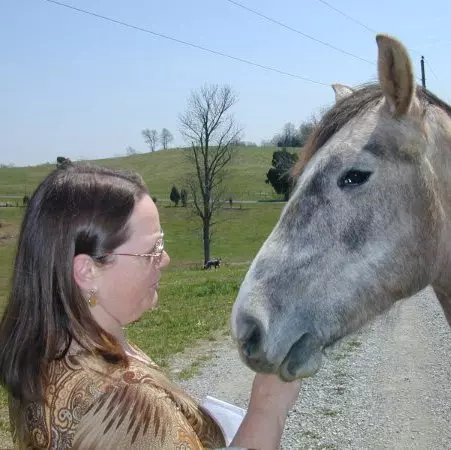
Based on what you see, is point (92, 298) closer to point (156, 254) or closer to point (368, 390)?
point (156, 254)

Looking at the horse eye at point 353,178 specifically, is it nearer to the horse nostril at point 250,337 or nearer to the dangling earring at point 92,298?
the horse nostril at point 250,337

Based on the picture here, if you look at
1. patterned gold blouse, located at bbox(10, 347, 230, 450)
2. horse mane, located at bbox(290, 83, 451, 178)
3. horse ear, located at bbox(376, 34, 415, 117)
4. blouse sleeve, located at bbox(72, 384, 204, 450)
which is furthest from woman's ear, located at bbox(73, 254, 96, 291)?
horse ear, located at bbox(376, 34, 415, 117)

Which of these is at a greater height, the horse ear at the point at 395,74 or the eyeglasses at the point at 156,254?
the horse ear at the point at 395,74

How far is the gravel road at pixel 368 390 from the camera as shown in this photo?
536 cm

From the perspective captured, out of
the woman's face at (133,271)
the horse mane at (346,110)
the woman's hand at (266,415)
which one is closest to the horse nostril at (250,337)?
the woman's hand at (266,415)

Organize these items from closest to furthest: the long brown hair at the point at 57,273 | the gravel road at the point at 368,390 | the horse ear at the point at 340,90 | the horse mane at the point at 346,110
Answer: the long brown hair at the point at 57,273 < the horse mane at the point at 346,110 < the horse ear at the point at 340,90 < the gravel road at the point at 368,390

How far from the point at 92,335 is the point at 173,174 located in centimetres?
8657

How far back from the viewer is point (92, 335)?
1742mm

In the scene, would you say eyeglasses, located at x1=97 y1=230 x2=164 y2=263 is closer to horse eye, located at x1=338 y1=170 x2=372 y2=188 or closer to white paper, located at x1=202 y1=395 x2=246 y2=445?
white paper, located at x1=202 y1=395 x2=246 y2=445

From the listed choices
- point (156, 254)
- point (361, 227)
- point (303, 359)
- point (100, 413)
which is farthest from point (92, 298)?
point (361, 227)

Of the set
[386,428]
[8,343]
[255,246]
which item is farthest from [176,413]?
[255,246]

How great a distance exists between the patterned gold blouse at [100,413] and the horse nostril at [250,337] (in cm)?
48

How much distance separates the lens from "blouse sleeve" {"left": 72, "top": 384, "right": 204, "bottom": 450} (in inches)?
59.1

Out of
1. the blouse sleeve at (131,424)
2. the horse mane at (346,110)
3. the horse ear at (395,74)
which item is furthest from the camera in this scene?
the horse mane at (346,110)
